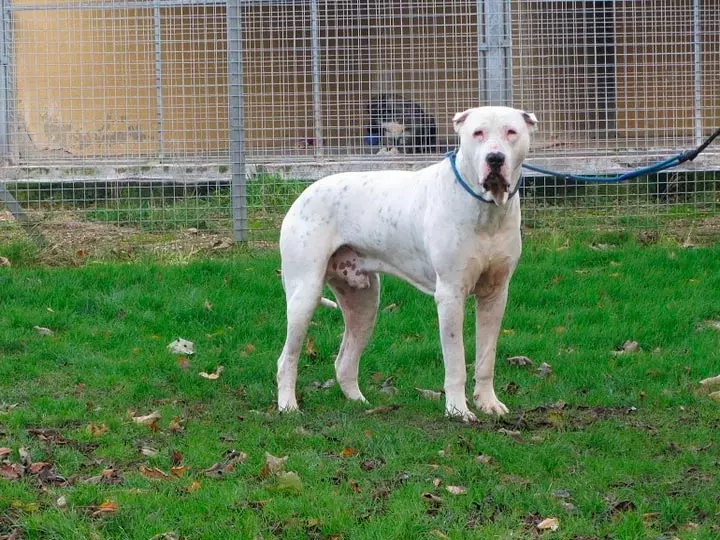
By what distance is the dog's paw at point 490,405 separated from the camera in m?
6.21

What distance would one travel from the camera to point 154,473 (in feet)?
16.8

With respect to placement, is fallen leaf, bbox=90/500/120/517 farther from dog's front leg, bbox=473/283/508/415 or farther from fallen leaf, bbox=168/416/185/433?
dog's front leg, bbox=473/283/508/415

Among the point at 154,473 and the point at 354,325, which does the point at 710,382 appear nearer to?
the point at 354,325

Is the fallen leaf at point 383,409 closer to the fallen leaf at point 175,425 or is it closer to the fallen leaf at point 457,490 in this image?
the fallen leaf at point 175,425

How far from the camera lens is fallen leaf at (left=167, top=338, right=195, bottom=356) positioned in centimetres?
758

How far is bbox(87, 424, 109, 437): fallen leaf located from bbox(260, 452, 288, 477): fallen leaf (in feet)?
3.29

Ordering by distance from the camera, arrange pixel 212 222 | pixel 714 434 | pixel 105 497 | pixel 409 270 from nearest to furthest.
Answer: pixel 105 497
pixel 714 434
pixel 409 270
pixel 212 222

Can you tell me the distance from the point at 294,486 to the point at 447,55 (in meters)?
7.15

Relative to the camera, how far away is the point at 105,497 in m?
4.72

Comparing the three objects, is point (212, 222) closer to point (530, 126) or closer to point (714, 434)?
point (530, 126)

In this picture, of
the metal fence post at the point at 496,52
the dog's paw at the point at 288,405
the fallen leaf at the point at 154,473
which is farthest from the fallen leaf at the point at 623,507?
the metal fence post at the point at 496,52

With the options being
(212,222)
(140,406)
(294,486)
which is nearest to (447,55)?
(212,222)

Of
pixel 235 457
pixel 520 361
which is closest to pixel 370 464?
pixel 235 457

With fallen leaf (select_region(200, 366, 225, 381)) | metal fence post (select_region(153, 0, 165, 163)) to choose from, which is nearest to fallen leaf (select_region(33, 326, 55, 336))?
fallen leaf (select_region(200, 366, 225, 381))
